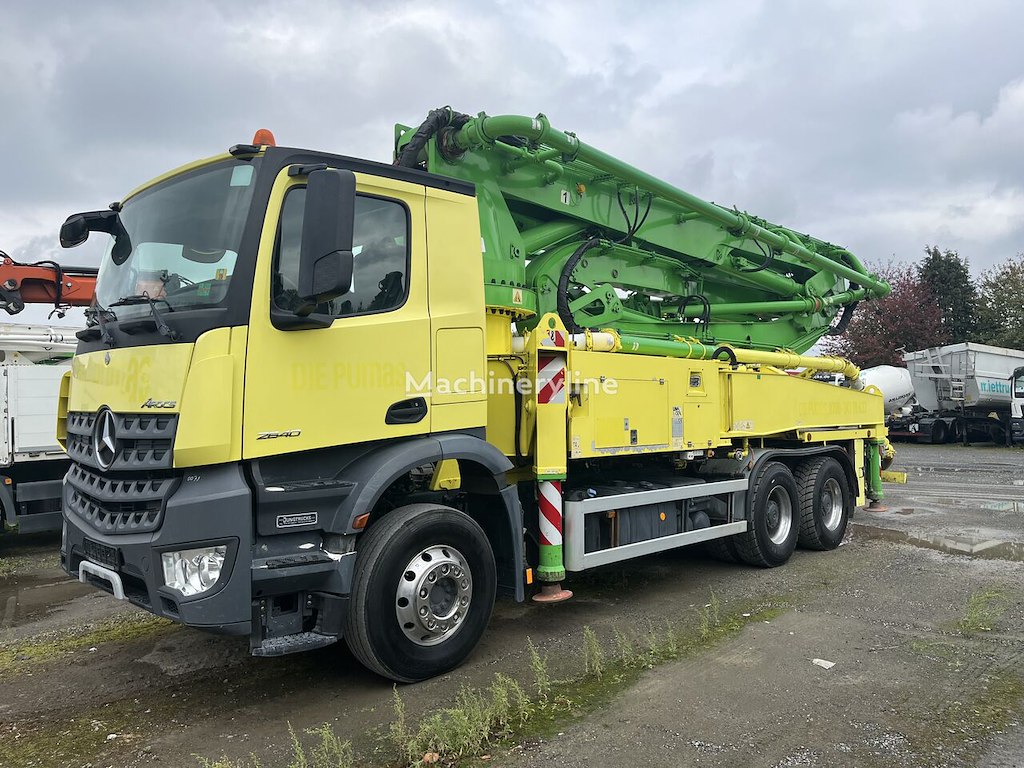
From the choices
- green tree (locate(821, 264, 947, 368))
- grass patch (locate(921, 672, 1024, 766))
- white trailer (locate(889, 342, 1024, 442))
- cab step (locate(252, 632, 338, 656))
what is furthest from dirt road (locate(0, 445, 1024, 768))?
green tree (locate(821, 264, 947, 368))

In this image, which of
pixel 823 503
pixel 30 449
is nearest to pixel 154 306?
pixel 30 449

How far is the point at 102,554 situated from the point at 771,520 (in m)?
6.00

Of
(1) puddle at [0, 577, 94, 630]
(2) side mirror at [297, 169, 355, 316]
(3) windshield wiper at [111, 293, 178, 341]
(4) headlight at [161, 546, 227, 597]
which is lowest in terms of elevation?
(1) puddle at [0, 577, 94, 630]

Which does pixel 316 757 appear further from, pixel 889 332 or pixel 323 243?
pixel 889 332

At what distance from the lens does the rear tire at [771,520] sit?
715cm

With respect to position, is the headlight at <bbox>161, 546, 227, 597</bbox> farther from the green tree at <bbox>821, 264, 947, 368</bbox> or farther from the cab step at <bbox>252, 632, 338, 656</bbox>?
the green tree at <bbox>821, 264, 947, 368</bbox>

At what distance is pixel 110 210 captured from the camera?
4719 mm

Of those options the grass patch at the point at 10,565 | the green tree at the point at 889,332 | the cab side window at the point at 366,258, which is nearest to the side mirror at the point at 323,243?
the cab side window at the point at 366,258

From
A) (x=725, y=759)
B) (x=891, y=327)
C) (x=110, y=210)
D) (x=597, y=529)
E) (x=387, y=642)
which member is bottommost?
(x=725, y=759)

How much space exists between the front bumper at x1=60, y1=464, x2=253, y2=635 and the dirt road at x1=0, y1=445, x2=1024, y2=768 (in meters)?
0.66

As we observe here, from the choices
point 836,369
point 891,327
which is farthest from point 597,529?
point 891,327

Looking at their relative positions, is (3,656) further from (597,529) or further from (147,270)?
(597,529)

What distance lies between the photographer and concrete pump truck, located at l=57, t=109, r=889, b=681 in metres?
3.64

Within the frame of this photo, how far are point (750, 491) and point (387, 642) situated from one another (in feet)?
14.0
